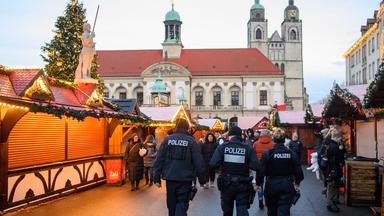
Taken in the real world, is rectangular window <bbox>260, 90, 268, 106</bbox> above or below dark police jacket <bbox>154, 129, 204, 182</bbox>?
above

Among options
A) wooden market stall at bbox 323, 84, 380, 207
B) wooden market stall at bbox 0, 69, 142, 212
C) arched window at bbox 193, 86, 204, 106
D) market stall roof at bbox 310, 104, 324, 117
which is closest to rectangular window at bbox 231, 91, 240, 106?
arched window at bbox 193, 86, 204, 106

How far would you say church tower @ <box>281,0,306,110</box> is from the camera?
328 feet

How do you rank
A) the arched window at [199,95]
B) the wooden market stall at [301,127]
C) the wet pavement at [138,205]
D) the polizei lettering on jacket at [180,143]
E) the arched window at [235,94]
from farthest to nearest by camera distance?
the arched window at [199,95]
the arched window at [235,94]
the wooden market stall at [301,127]
the wet pavement at [138,205]
the polizei lettering on jacket at [180,143]

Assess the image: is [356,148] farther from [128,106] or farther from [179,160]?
[179,160]

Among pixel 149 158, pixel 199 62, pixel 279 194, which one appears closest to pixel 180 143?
pixel 279 194

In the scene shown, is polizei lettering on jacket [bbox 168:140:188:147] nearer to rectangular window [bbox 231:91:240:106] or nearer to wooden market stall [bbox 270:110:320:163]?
wooden market stall [bbox 270:110:320:163]

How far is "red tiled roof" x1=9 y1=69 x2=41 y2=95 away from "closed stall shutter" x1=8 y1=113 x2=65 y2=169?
39.5 inches

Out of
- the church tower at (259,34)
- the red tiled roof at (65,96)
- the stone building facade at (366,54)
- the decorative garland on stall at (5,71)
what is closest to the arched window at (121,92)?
the church tower at (259,34)

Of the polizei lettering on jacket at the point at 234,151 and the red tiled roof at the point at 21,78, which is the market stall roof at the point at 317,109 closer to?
the red tiled roof at the point at 21,78

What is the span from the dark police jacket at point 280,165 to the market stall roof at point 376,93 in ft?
8.19

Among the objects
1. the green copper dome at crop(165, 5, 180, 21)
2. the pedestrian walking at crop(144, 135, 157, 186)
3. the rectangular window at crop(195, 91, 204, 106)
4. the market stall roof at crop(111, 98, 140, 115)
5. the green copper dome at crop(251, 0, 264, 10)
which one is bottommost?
the pedestrian walking at crop(144, 135, 157, 186)

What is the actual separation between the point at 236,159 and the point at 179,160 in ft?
3.04

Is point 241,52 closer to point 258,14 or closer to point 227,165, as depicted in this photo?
point 258,14

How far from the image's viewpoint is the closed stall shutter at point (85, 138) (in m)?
14.9
